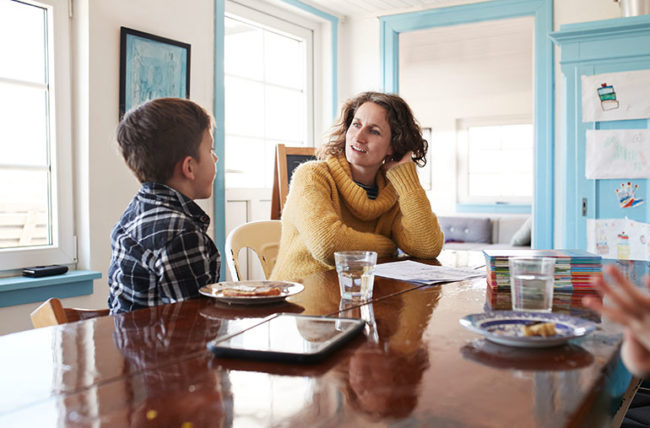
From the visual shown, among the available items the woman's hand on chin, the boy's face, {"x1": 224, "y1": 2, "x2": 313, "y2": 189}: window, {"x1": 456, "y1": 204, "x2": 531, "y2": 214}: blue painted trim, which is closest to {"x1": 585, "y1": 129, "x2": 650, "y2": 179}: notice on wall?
the woman's hand on chin

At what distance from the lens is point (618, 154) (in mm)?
3156

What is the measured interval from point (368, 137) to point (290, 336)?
1421 mm

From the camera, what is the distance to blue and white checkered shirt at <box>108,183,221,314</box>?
4.00 ft

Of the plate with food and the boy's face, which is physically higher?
the boy's face

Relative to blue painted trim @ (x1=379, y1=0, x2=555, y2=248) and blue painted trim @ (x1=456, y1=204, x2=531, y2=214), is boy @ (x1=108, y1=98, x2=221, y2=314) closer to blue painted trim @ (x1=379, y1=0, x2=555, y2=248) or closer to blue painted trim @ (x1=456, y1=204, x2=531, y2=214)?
blue painted trim @ (x1=379, y1=0, x2=555, y2=248)

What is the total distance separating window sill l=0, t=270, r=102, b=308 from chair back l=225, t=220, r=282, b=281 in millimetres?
961

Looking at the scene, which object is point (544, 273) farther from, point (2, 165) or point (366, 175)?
point (2, 165)

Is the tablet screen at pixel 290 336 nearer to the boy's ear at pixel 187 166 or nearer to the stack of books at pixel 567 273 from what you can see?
the stack of books at pixel 567 273

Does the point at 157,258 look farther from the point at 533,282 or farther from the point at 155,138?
the point at 533,282

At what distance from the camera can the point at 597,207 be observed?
3.23 metres

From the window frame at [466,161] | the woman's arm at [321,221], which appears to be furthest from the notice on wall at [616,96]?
the window frame at [466,161]

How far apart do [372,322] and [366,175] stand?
129 cm

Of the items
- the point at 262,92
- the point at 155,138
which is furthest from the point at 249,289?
the point at 262,92

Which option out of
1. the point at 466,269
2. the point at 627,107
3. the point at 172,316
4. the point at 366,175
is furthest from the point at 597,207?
the point at 172,316
